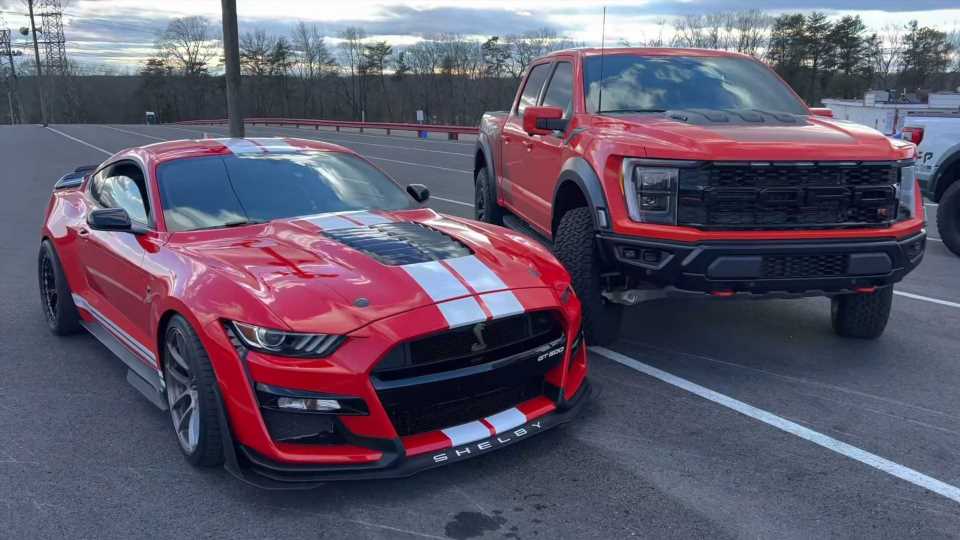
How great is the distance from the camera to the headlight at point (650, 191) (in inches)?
177

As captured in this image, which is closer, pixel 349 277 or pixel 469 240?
pixel 349 277

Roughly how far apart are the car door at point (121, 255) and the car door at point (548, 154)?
2.89 metres

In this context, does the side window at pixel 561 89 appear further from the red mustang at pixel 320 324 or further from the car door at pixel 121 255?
the car door at pixel 121 255

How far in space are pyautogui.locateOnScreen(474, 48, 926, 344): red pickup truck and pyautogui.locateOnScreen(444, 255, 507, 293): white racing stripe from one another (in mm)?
1230

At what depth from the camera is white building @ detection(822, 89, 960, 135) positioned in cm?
1378

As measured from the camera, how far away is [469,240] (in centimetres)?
418

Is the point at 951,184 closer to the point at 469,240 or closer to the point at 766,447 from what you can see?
the point at 766,447

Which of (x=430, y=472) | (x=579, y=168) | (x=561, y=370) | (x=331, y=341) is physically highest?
(x=579, y=168)

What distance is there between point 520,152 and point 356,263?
362 cm

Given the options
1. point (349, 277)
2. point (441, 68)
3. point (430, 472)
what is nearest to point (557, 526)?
point (430, 472)

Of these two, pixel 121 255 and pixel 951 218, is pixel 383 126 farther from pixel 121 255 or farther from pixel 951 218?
pixel 121 255

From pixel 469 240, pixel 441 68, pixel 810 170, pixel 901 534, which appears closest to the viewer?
pixel 901 534

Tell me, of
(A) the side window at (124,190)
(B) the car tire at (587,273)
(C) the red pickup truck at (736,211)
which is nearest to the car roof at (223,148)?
(A) the side window at (124,190)

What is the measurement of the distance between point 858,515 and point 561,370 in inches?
54.6
